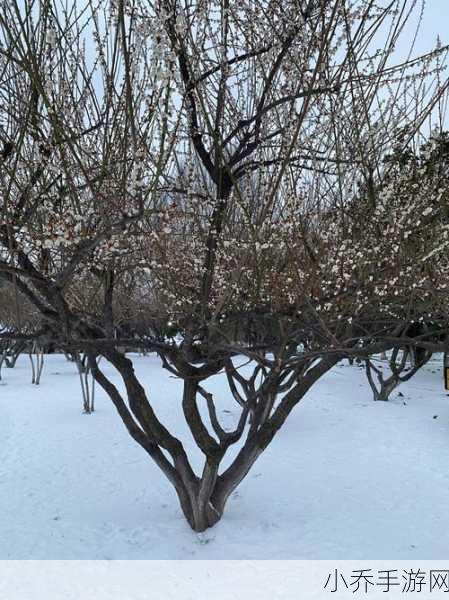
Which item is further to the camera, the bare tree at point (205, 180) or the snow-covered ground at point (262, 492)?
the snow-covered ground at point (262, 492)

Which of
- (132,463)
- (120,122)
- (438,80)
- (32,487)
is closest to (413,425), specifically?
(132,463)

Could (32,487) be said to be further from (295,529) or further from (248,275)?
(248,275)

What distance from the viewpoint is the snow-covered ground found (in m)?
4.49

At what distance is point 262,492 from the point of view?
576cm

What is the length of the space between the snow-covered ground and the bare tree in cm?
53

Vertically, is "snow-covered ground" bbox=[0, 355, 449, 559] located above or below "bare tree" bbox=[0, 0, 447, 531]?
below

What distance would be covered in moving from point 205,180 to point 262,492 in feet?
11.5

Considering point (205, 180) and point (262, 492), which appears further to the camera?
point (262, 492)

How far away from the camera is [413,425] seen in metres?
8.90

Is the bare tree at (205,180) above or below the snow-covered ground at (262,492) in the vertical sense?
above

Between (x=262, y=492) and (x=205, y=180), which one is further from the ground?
(x=205, y=180)

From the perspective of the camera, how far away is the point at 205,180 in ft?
14.2

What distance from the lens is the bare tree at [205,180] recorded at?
106 inches

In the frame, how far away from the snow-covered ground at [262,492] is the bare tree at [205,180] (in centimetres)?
53
